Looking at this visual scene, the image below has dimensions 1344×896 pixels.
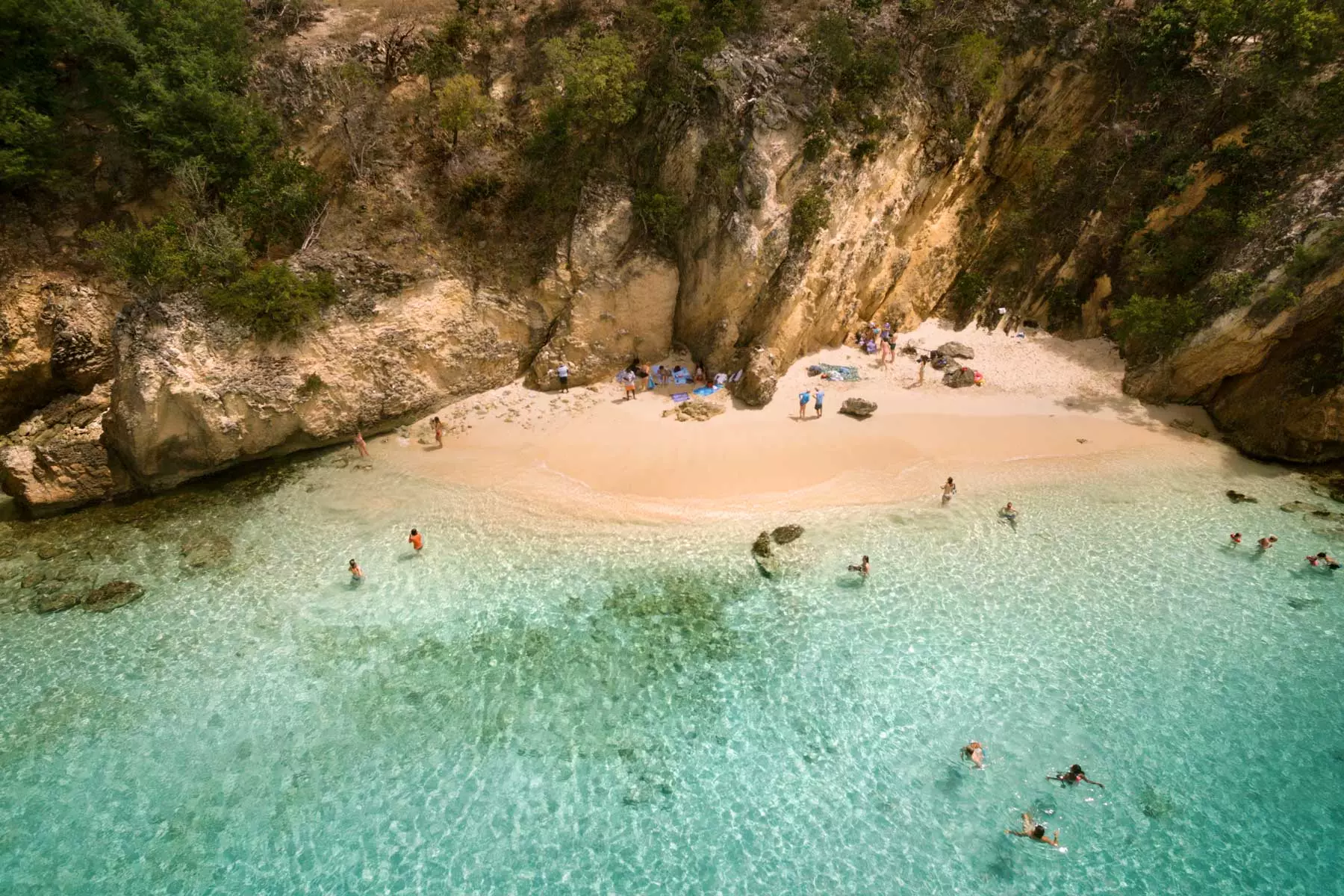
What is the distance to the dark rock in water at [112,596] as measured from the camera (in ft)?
51.6

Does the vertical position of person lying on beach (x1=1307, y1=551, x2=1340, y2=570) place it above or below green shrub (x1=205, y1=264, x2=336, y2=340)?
below

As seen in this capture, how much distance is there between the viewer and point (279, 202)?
20.7 meters

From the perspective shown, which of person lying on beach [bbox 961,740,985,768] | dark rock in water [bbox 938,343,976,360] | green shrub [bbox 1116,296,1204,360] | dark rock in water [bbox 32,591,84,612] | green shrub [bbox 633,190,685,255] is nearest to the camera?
person lying on beach [bbox 961,740,985,768]

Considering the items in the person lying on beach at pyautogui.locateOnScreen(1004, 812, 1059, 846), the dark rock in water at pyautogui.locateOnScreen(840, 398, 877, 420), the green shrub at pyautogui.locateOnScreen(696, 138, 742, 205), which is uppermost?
the green shrub at pyautogui.locateOnScreen(696, 138, 742, 205)

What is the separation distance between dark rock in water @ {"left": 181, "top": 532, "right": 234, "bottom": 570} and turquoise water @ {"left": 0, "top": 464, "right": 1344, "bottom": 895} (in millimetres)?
545

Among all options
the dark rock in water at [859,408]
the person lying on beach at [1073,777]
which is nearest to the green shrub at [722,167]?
the dark rock in water at [859,408]

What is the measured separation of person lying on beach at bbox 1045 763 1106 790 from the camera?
37.6 feet

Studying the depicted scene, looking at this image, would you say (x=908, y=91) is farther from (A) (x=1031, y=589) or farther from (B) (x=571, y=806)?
(B) (x=571, y=806)

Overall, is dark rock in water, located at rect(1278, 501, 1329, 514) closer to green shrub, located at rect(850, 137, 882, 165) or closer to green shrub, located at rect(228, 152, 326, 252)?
green shrub, located at rect(850, 137, 882, 165)

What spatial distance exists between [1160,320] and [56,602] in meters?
35.0

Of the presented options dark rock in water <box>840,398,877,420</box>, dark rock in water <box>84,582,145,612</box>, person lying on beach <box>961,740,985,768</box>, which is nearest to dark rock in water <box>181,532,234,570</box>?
dark rock in water <box>84,582,145,612</box>

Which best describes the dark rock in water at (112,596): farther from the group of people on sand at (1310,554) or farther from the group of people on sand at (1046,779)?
the group of people on sand at (1310,554)

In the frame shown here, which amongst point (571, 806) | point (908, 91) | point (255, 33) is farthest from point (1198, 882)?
point (255, 33)

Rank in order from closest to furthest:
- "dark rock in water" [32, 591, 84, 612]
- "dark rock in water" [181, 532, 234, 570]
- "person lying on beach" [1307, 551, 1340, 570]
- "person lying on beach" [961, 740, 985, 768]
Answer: "person lying on beach" [961, 740, 985, 768] < "dark rock in water" [32, 591, 84, 612] < "person lying on beach" [1307, 551, 1340, 570] < "dark rock in water" [181, 532, 234, 570]
